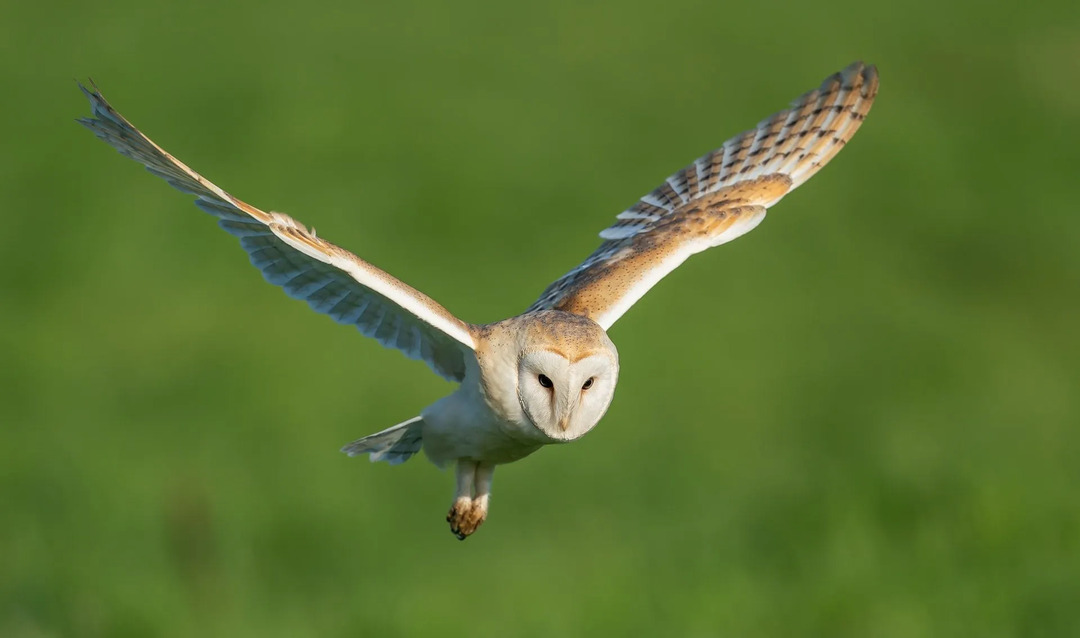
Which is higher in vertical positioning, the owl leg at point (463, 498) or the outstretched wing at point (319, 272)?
the outstretched wing at point (319, 272)

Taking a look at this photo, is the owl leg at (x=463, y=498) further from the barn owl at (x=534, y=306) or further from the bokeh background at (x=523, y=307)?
the bokeh background at (x=523, y=307)

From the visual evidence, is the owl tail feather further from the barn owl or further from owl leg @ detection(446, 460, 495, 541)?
owl leg @ detection(446, 460, 495, 541)

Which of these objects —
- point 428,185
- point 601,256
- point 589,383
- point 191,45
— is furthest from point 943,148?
point 589,383

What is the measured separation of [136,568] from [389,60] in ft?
26.0

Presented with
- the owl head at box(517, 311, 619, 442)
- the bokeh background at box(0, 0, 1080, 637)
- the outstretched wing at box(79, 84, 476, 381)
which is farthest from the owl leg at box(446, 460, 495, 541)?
the bokeh background at box(0, 0, 1080, 637)

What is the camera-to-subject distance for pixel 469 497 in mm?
8414

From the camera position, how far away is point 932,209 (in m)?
21.7

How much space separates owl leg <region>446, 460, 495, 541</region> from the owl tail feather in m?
0.32

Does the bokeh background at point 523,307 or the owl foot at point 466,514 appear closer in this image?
the owl foot at point 466,514

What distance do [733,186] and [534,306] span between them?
1449 millimetres

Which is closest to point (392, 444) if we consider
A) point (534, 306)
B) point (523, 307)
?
point (534, 306)

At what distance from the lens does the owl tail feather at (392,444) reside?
8555 mm

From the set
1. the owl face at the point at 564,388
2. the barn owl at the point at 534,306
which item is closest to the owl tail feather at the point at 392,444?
the barn owl at the point at 534,306

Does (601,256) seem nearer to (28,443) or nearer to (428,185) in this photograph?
(28,443)
